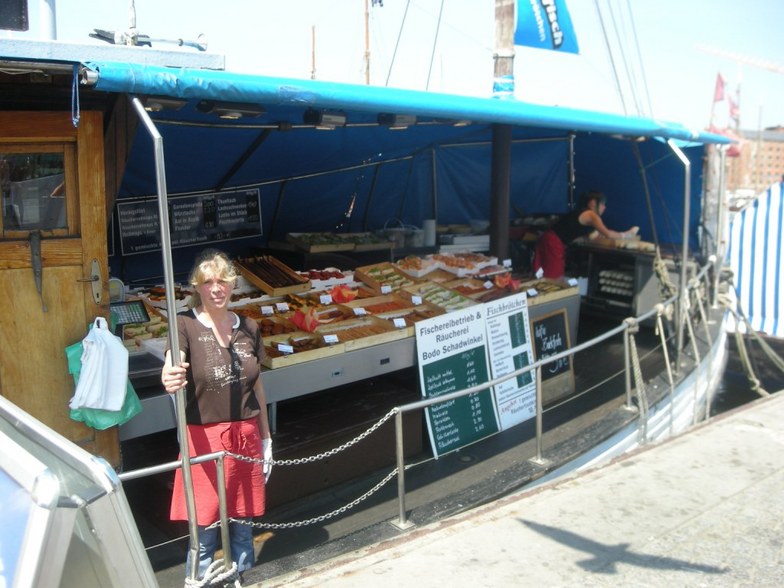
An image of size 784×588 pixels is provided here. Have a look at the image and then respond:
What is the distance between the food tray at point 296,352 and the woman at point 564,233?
12.0 ft

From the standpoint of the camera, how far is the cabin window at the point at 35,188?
3914mm

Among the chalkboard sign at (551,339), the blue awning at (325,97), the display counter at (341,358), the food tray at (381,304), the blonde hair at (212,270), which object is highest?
the blue awning at (325,97)

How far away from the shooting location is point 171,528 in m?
4.68

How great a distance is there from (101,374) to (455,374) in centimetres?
300

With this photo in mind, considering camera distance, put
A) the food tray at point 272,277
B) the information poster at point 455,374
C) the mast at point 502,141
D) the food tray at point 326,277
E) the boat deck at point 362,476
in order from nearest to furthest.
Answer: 1. the boat deck at point 362,476
2. the information poster at point 455,374
3. the food tray at point 272,277
4. the food tray at point 326,277
5. the mast at point 502,141

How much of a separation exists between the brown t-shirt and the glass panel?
0.93 m

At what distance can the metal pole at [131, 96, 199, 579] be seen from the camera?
3.26m

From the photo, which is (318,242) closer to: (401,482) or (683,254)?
(683,254)

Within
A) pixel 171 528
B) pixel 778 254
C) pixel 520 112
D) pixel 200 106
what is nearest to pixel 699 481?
pixel 520 112

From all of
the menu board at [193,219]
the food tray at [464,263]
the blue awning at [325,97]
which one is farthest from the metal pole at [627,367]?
the menu board at [193,219]

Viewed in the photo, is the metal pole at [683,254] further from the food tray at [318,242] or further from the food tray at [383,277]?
the food tray at [318,242]

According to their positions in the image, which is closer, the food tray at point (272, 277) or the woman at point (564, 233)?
the food tray at point (272, 277)

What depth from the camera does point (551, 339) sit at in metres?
7.30

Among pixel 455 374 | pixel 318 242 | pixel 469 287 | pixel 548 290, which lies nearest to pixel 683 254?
pixel 548 290
